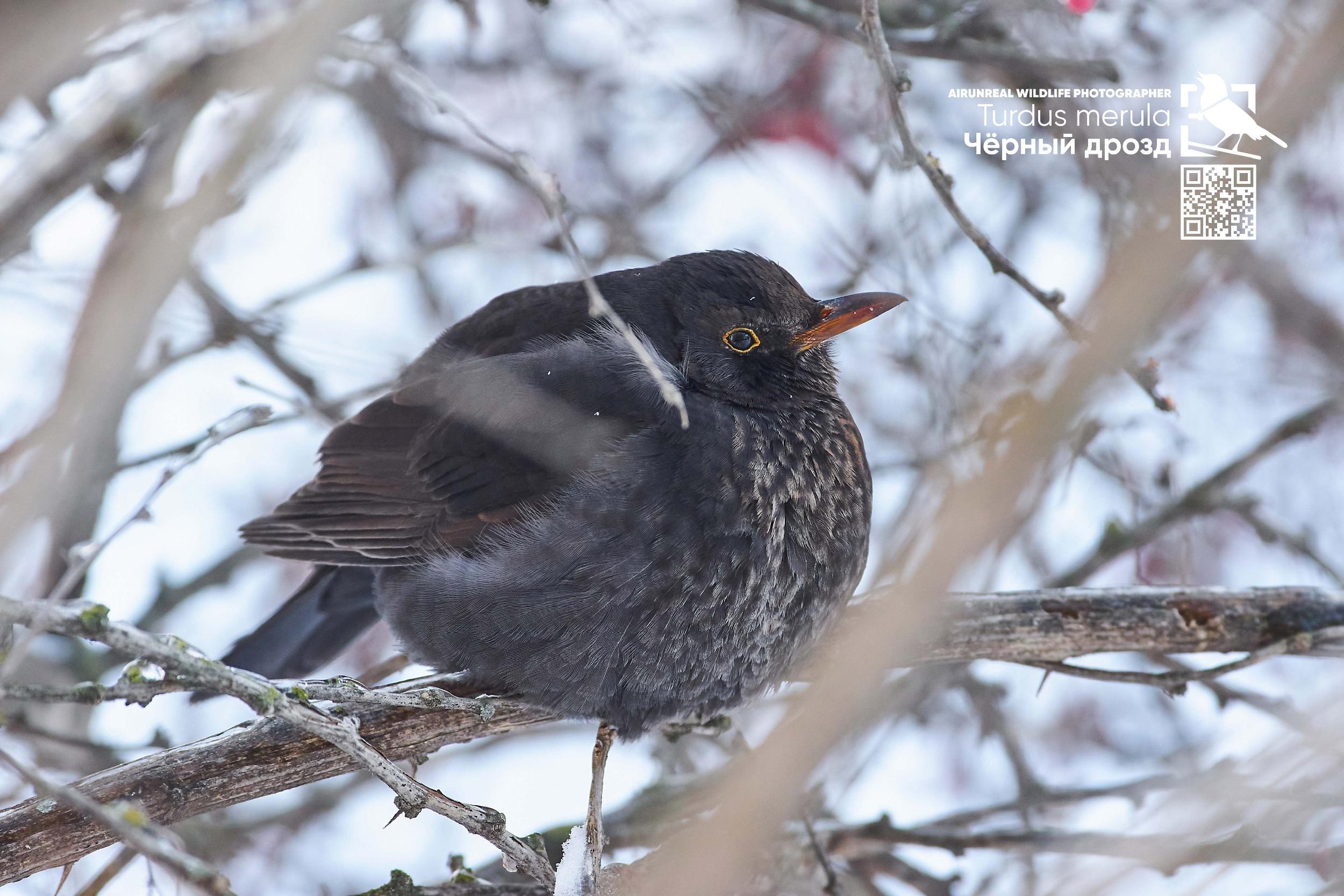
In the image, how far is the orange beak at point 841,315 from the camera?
12.2 ft

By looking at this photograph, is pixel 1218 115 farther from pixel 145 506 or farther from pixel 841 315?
pixel 145 506

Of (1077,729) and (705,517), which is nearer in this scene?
(705,517)

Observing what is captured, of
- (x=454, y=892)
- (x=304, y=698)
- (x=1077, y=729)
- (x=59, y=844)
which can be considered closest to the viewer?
(x=304, y=698)

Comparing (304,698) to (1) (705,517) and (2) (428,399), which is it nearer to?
(1) (705,517)

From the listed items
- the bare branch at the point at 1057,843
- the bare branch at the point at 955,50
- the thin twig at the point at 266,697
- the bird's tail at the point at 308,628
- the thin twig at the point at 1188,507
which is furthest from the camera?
the bird's tail at the point at 308,628

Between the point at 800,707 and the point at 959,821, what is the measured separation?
8.07 ft

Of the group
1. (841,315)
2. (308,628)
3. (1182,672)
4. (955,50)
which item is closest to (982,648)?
(1182,672)

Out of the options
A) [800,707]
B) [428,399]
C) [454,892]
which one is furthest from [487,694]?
[800,707]

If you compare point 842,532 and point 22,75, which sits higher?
point 22,75

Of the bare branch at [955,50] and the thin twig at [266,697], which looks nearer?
the thin twig at [266,697]

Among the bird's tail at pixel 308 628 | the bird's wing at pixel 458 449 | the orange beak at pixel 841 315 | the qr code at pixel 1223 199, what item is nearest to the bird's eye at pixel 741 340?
the orange beak at pixel 841 315

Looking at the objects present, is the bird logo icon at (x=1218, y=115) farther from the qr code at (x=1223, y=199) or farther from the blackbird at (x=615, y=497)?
the blackbird at (x=615, y=497)

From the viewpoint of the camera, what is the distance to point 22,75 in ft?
7.22

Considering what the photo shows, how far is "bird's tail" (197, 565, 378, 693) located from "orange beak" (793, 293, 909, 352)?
1.86 m
